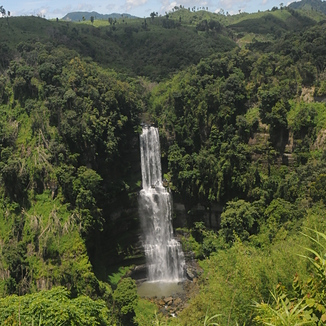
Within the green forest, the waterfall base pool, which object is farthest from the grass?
the waterfall base pool

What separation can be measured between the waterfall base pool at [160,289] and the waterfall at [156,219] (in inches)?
29.4

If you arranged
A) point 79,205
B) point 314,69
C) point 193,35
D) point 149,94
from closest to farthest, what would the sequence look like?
point 79,205 < point 314,69 < point 149,94 < point 193,35

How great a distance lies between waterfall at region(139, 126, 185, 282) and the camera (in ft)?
90.7

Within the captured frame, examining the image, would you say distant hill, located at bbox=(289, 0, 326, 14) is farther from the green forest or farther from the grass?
the green forest

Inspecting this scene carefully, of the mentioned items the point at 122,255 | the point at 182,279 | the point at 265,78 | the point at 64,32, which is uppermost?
the point at 64,32

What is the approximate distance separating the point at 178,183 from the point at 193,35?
36545mm

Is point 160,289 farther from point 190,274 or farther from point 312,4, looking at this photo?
point 312,4

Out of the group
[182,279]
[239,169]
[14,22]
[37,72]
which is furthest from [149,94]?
[14,22]

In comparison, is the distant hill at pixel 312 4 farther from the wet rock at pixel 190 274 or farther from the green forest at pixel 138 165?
the wet rock at pixel 190 274

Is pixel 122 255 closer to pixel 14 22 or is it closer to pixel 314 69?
pixel 314 69

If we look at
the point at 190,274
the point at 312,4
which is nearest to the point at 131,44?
the point at 190,274

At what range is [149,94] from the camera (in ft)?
128

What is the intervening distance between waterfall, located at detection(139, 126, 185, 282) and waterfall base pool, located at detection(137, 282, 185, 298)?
0.75m

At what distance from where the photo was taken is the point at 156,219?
96.1 ft
